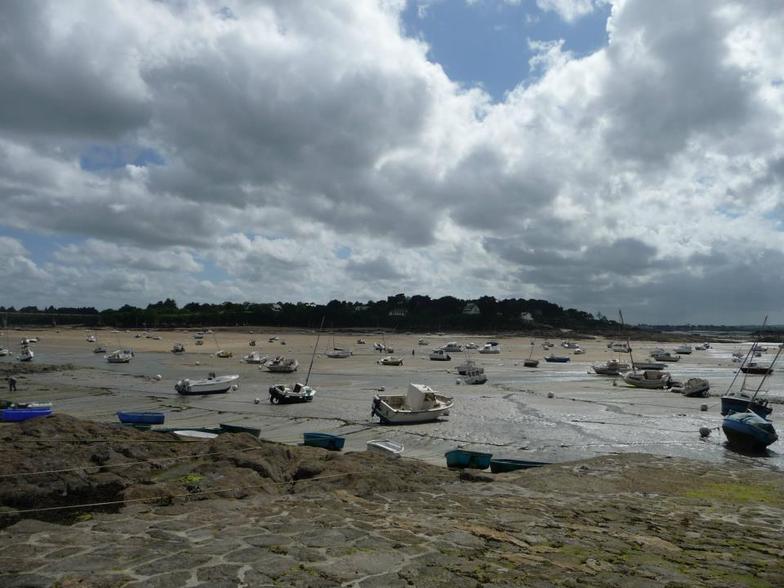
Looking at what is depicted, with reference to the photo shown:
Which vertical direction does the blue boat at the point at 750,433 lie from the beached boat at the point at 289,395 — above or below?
above

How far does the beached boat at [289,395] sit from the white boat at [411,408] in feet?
24.8

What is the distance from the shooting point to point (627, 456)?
2070 cm

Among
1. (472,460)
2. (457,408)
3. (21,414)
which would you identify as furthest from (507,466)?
(21,414)

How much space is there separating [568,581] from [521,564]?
0.75 m

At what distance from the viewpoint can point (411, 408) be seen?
3297cm

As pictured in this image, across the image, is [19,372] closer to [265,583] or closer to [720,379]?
[265,583]

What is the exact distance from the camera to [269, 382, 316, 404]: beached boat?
37.8m

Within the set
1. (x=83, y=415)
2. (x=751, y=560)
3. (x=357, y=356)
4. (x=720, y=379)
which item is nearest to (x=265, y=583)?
(x=751, y=560)

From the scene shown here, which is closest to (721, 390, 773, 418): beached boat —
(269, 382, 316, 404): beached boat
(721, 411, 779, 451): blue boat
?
(721, 411, 779, 451): blue boat

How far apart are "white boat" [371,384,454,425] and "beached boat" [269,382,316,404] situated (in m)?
7.55

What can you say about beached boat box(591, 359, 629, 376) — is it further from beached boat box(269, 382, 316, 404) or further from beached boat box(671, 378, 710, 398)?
beached boat box(269, 382, 316, 404)

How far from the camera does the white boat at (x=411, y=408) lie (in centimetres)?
3108

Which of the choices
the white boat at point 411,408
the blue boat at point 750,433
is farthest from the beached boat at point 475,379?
the blue boat at point 750,433

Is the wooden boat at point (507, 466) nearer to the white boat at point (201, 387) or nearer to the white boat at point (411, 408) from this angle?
the white boat at point (411, 408)
